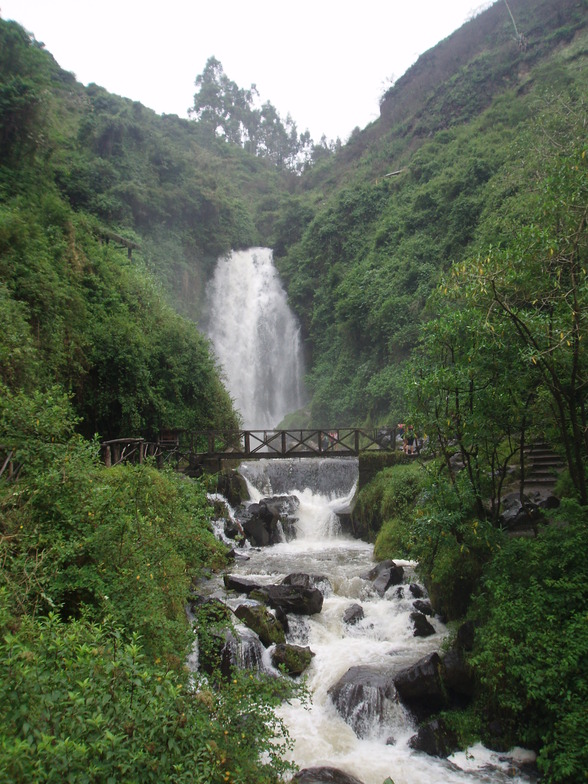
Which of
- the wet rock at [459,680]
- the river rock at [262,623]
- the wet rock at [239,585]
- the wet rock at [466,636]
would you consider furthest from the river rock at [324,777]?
the wet rock at [239,585]

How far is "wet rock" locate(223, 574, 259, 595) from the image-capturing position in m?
10.2

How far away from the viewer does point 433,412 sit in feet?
28.3

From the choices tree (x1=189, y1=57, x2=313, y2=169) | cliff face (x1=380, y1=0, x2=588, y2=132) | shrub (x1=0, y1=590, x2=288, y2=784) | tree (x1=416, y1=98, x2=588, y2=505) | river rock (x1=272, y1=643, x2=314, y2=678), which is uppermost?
tree (x1=189, y1=57, x2=313, y2=169)

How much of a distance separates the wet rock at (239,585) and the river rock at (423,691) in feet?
12.4

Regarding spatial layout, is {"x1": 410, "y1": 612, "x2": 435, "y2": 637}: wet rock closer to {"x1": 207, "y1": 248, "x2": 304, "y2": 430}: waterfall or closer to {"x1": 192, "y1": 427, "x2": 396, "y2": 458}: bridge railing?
{"x1": 192, "y1": 427, "x2": 396, "y2": 458}: bridge railing

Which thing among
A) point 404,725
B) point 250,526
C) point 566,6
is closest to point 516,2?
point 566,6

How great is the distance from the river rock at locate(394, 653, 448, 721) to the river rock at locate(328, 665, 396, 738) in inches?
8.1

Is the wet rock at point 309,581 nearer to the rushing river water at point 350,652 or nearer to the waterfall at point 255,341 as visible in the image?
the rushing river water at point 350,652

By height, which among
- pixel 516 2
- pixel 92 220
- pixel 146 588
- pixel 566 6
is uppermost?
pixel 516 2

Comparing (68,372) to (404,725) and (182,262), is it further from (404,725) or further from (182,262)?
(182,262)

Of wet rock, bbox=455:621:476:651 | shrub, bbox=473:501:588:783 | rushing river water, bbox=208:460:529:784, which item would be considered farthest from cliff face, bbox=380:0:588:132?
wet rock, bbox=455:621:476:651

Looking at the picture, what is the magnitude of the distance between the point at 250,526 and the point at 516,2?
4189 cm

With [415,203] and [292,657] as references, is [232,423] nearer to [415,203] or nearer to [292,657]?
[292,657]

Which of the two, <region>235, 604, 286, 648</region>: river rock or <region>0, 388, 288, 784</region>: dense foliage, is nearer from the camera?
<region>0, 388, 288, 784</region>: dense foliage
